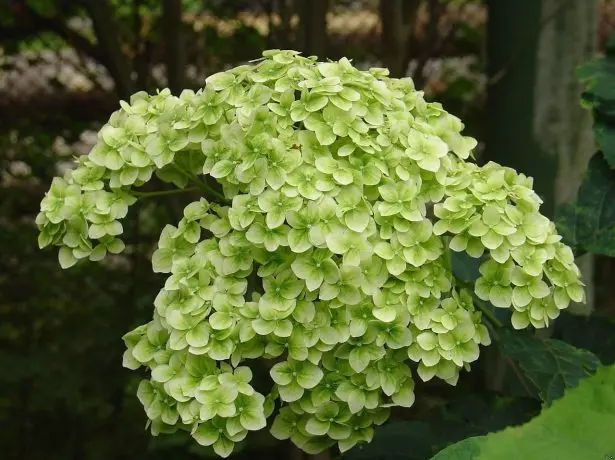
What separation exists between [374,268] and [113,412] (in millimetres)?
1581

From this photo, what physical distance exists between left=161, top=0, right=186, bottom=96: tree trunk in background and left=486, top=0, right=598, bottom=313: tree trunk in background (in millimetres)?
1001

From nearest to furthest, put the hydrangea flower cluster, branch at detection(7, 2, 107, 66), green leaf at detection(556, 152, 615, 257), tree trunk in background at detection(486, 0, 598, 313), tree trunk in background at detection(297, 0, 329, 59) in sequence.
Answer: the hydrangea flower cluster < green leaf at detection(556, 152, 615, 257) < tree trunk in background at detection(486, 0, 598, 313) < tree trunk in background at detection(297, 0, 329, 59) < branch at detection(7, 2, 107, 66)

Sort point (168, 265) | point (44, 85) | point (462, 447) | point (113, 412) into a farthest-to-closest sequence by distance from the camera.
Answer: point (44, 85) → point (113, 412) → point (168, 265) → point (462, 447)

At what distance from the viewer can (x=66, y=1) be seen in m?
2.78

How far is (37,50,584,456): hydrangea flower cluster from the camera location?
100 cm

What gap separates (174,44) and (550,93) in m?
1.17

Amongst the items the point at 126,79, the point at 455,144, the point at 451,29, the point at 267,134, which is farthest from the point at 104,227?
the point at 451,29

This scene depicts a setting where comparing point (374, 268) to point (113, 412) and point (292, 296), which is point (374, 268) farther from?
point (113, 412)

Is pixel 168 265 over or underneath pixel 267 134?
underneath

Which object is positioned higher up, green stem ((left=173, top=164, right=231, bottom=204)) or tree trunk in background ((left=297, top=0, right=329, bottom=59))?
green stem ((left=173, top=164, right=231, bottom=204))

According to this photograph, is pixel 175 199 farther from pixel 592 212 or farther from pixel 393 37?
pixel 592 212

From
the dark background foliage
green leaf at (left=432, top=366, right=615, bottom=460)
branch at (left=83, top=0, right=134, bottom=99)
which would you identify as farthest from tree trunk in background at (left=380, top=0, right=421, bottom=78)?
green leaf at (left=432, top=366, right=615, bottom=460)

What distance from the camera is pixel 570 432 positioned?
29.6 inches

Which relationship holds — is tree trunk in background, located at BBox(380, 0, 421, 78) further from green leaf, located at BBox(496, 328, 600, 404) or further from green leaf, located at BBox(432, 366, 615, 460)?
green leaf, located at BBox(432, 366, 615, 460)
